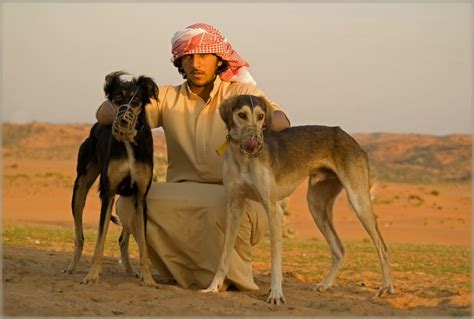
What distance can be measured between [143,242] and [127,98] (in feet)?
4.61

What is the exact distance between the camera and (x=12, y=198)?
29.3 m

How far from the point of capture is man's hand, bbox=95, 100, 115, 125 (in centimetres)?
804

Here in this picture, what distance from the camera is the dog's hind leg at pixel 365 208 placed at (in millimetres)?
8312

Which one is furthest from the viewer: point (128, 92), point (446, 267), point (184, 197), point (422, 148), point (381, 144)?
point (381, 144)

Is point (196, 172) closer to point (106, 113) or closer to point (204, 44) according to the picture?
point (106, 113)

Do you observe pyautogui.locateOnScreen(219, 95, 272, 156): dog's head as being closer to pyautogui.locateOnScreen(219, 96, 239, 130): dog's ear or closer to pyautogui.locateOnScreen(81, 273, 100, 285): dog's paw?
pyautogui.locateOnScreen(219, 96, 239, 130): dog's ear

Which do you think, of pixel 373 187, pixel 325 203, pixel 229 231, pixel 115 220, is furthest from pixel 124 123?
pixel 373 187

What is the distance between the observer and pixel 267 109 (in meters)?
7.52

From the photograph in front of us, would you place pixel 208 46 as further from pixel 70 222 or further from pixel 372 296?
pixel 70 222

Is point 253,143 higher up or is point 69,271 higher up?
point 253,143

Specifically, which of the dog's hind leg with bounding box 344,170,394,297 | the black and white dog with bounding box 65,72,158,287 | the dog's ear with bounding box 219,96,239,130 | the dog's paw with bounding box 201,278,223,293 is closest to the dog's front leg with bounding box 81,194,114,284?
the black and white dog with bounding box 65,72,158,287

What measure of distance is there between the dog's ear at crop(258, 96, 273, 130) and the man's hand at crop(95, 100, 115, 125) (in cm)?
153

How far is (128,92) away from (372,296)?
10.5 ft

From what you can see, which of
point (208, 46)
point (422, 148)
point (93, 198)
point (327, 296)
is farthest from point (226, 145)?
point (422, 148)
